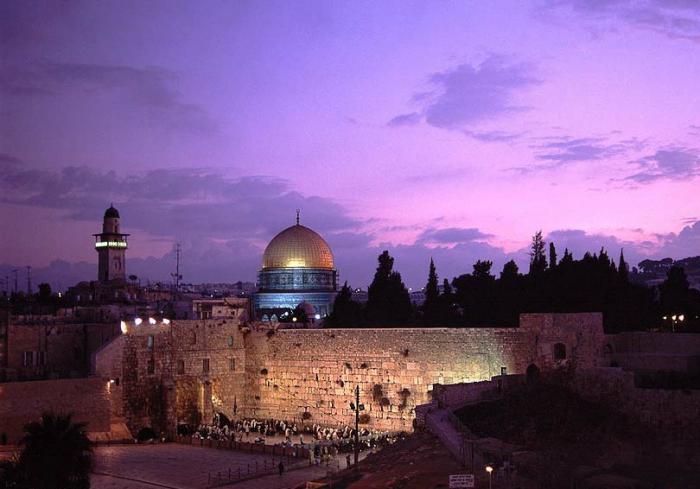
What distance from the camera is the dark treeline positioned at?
33531mm

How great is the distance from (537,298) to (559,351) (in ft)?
20.8

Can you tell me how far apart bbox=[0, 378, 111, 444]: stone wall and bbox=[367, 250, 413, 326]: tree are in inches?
529

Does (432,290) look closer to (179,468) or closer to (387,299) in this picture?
(387,299)

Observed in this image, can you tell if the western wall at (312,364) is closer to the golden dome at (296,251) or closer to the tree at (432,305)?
the tree at (432,305)

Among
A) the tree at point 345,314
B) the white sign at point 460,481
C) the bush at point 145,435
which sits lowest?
A: the bush at point 145,435

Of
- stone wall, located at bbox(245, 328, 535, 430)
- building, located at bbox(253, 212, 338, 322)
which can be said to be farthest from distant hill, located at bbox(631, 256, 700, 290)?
stone wall, located at bbox(245, 328, 535, 430)

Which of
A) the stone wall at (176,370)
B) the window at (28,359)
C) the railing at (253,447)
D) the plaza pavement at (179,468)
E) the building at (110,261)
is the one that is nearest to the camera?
the plaza pavement at (179,468)

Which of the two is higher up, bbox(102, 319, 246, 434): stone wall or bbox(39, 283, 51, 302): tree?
bbox(39, 283, 51, 302): tree

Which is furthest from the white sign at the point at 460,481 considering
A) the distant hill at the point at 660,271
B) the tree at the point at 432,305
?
the distant hill at the point at 660,271

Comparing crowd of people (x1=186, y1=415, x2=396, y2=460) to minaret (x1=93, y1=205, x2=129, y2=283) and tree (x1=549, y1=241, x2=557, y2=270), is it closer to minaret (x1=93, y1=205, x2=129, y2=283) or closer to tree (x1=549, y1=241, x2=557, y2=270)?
tree (x1=549, y1=241, x2=557, y2=270)

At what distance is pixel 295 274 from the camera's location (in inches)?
2534

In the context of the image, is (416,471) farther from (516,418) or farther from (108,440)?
(108,440)

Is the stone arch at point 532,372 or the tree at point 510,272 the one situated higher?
the tree at point 510,272

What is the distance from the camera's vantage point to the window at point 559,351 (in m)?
28.8
